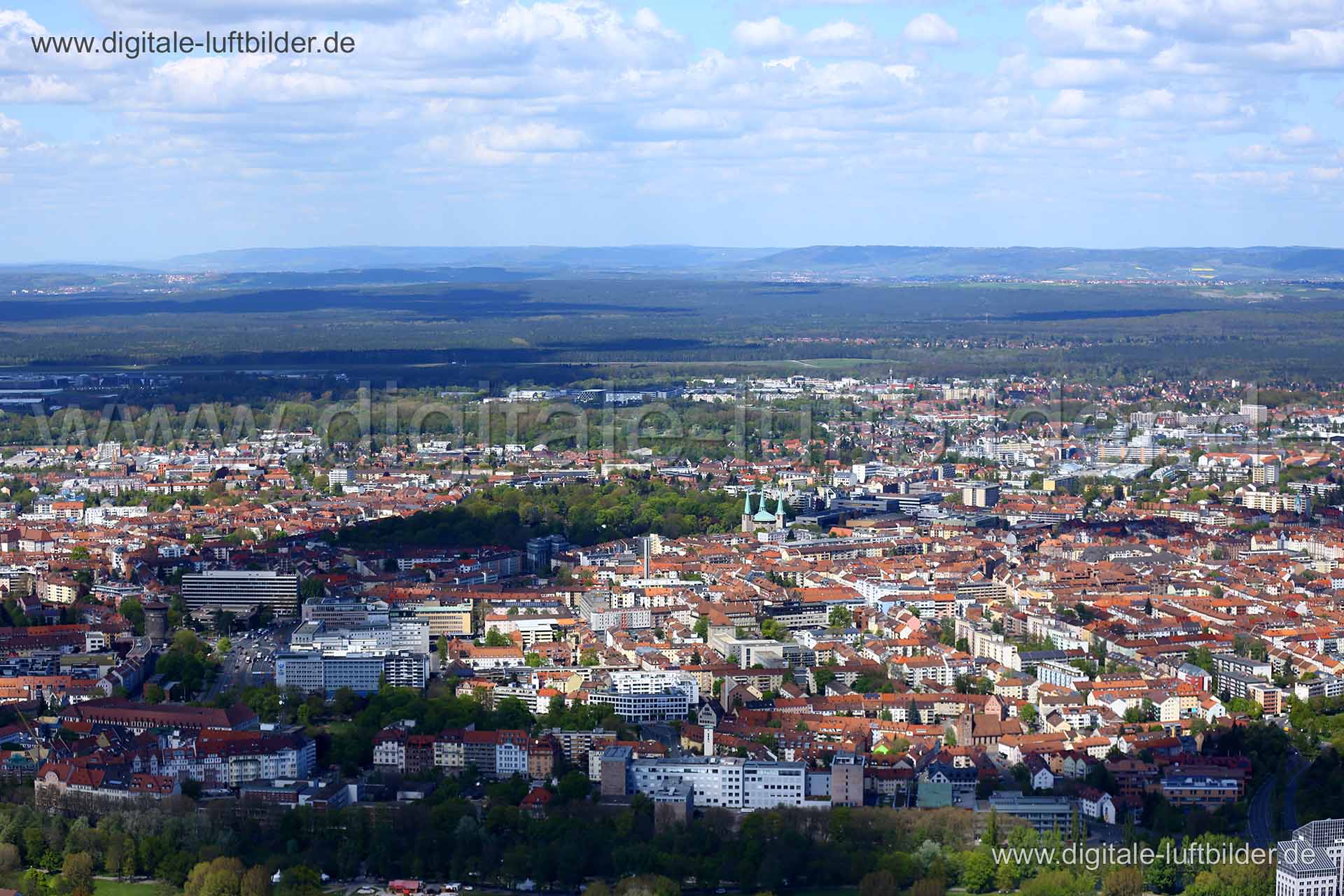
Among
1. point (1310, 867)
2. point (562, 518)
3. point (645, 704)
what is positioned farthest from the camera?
point (562, 518)

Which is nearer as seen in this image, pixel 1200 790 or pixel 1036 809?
pixel 1036 809

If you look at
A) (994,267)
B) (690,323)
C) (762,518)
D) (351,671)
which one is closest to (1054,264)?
(994,267)

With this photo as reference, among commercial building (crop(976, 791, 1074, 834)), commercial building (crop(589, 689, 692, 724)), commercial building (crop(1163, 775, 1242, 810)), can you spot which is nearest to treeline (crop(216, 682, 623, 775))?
commercial building (crop(589, 689, 692, 724))

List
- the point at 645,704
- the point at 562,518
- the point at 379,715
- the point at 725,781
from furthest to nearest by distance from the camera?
the point at 562,518, the point at 645,704, the point at 379,715, the point at 725,781

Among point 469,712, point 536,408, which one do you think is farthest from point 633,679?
point 536,408

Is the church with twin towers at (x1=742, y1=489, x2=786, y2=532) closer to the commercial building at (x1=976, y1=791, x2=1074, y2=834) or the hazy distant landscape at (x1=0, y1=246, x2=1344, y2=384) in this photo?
the commercial building at (x1=976, y1=791, x2=1074, y2=834)

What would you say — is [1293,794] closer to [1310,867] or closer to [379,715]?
[1310,867]

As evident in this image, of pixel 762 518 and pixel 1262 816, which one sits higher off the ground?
pixel 1262 816

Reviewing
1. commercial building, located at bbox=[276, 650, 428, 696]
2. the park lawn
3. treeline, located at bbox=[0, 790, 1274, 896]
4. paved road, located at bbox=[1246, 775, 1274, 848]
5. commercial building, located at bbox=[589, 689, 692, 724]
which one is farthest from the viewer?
commercial building, located at bbox=[276, 650, 428, 696]
